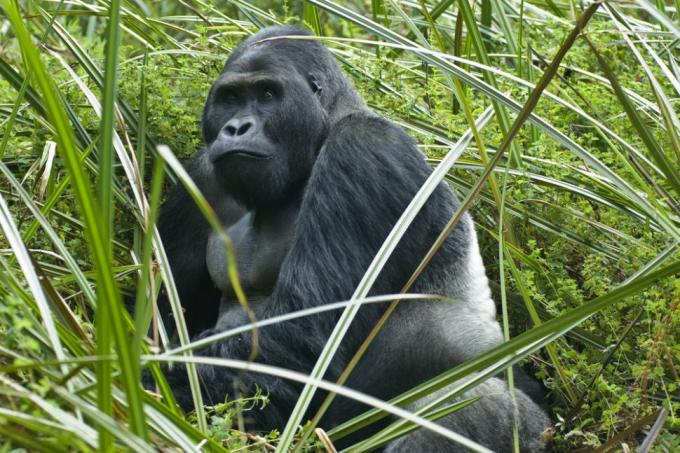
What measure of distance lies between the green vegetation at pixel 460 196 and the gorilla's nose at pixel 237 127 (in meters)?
0.31

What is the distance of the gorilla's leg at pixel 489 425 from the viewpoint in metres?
3.36

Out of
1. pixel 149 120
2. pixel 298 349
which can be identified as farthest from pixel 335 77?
pixel 298 349

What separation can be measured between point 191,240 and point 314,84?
34.2 inches

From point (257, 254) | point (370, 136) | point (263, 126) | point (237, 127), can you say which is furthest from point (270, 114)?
point (257, 254)

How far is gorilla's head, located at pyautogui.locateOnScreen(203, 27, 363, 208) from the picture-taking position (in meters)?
3.73

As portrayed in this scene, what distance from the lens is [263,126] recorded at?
3.81 m

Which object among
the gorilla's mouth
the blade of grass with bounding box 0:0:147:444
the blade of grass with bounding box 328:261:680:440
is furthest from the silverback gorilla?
the blade of grass with bounding box 0:0:147:444

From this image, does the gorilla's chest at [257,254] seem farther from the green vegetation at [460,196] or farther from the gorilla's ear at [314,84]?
the gorilla's ear at [314,84]

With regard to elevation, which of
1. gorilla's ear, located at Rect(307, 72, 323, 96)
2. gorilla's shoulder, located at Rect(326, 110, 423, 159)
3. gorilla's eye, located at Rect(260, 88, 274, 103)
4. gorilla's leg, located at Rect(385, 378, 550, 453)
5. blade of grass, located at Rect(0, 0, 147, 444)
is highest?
blade of grass, located at Rect(0, 0, 147, 444)

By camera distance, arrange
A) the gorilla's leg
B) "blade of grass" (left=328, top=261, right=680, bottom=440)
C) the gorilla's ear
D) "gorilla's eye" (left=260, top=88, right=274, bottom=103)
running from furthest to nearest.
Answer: the gorilla's ear → "gorilla's eye" (left=260, top=88, right=274, bottom=103) → the gorilla's leg → "blade of grass" (left=328, top=261, right=680, bottom=440)

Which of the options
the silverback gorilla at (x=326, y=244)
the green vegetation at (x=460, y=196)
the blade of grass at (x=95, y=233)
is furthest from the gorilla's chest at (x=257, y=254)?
the blade of grass at (x=95, y=233)

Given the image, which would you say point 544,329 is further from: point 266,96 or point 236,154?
point 266,96

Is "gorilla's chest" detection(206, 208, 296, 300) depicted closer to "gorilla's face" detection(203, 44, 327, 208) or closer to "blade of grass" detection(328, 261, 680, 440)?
"gorilla's face" detection(203, 44, 327, 208)

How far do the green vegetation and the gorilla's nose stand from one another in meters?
0.31
